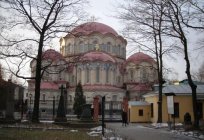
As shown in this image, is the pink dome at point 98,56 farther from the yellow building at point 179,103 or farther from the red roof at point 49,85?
the yellow building at point 179,103

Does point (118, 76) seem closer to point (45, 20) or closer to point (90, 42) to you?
point (90, 42)

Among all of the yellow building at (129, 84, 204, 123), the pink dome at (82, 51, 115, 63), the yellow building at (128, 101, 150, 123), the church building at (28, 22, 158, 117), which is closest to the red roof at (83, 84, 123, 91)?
the church building at (28, 22, 158, 117)

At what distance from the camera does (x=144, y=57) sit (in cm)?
6800

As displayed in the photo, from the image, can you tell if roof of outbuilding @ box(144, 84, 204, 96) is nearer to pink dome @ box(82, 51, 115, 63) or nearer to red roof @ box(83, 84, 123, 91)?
red roof @ box(83, 84, 123, 91)

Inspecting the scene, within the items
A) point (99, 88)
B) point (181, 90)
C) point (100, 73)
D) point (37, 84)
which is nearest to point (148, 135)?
point (37, 84)

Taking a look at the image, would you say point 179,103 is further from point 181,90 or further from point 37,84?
point 37,84

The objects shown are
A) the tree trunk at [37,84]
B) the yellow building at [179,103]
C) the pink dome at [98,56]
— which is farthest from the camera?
the pink dome at [98,56]

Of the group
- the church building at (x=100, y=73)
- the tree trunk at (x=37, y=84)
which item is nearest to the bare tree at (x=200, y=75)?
the church building at (x=100, y=73)

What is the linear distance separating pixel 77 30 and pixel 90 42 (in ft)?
137

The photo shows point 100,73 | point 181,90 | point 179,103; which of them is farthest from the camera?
point 100,73

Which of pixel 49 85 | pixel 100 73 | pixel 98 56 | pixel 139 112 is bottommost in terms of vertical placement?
pixel 139 112

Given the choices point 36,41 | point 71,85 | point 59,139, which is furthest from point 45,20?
point 71,85

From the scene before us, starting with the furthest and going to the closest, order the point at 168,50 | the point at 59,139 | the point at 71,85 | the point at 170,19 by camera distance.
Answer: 1. the point at 71,85
2. the point at 168,50
3. the point at 170,19
4. the point at 59,139

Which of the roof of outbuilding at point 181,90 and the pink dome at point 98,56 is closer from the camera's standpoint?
the roof of outbuilding at point 181,90
